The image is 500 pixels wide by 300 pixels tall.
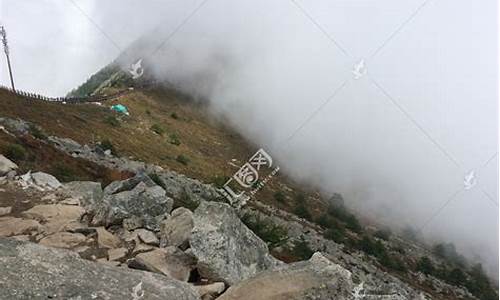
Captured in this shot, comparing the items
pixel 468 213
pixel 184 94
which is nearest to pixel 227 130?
pixel 184 94

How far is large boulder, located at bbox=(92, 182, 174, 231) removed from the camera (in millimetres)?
12938

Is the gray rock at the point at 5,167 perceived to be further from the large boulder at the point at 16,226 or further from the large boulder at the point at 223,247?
the large boulder at the point at 223,247

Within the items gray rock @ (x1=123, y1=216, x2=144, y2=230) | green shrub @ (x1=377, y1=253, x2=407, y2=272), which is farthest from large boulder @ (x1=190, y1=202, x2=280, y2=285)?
green shrub @ (x1=377, y1=253, x2=407, y2=272)

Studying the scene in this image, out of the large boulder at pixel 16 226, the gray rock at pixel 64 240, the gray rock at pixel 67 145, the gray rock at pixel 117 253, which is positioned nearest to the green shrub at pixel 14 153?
the large boulder at pixel 16 226

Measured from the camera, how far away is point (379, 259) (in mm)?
63688

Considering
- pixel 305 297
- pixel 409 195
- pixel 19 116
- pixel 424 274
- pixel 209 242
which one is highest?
pixel 409 195

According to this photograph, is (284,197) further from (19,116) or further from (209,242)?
(209,242)

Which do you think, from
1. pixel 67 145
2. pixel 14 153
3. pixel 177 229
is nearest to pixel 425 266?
pixel 67 145

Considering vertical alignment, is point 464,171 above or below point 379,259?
above

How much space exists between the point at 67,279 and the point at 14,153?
15.6 metres

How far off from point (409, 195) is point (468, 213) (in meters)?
27.7

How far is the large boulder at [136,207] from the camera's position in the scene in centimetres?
1294

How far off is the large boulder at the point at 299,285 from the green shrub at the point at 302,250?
29.2 meters

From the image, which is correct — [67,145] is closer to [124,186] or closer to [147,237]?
[124,186]
